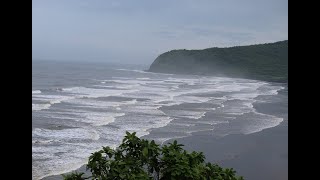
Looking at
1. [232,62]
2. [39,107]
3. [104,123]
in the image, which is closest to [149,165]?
[104,123]

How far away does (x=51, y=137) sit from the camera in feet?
56.0

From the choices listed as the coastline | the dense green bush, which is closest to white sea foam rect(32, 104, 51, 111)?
the coastline

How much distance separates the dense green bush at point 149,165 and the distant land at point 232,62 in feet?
206

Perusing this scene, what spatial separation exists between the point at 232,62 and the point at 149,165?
3359 inches

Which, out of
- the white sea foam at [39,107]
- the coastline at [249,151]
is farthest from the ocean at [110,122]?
the coastline at [249,151]

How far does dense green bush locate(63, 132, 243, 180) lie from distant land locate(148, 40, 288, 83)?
206ft

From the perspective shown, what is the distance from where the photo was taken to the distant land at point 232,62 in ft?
248

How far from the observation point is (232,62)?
287 feet


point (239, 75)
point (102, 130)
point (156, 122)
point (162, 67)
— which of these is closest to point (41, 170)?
point (102, 130)

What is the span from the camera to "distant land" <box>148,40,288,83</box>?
75562 millimetres

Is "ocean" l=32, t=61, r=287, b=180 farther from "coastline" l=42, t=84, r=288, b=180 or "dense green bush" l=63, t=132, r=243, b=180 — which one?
"dense green bush" l=63, t=132, r=243, b=180

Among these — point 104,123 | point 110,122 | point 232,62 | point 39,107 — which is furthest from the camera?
point 232,62

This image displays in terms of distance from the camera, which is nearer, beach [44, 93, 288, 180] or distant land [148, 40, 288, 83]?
beach [44, 93, 288, 180]

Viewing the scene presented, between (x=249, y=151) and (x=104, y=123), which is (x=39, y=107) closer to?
(x=104, y=123)
